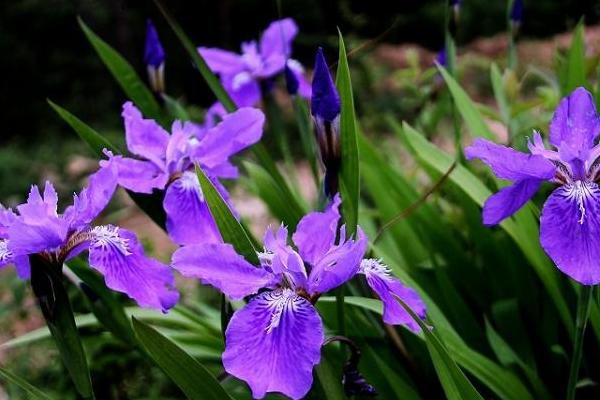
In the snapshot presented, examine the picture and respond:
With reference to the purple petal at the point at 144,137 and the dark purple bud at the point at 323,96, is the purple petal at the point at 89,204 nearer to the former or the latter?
the purple petal at the point at 144,137

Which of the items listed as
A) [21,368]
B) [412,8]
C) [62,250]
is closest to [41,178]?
[21,368]

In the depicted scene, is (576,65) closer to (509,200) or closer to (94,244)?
(509,200)

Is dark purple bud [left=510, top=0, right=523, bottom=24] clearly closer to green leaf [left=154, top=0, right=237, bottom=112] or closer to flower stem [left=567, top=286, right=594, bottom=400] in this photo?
green leaf [left=154, top=0, right=237, bottom=112]

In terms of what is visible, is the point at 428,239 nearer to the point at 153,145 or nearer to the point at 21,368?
the point at 153,145

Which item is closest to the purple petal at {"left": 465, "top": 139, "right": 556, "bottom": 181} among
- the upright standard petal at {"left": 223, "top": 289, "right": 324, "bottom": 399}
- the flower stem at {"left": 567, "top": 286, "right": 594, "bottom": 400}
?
the flower stem at {"left": 567, "top": 286, "right": 594, "bottom": 400}

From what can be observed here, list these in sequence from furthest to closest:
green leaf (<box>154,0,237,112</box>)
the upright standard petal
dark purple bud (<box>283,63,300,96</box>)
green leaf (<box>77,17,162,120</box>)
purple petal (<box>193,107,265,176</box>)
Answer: dark purple bud (<box>283,63,300,96</box>)
green leaf (<box>77,17,162,120</box>)
green leaf (<box>154,0,237,112</box>)
purple petal (<box>193,107,265,176</box>)
the upright standard petal

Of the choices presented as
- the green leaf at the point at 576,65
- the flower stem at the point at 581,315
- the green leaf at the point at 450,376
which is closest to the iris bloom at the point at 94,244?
the green leaf at the point at 450,376
